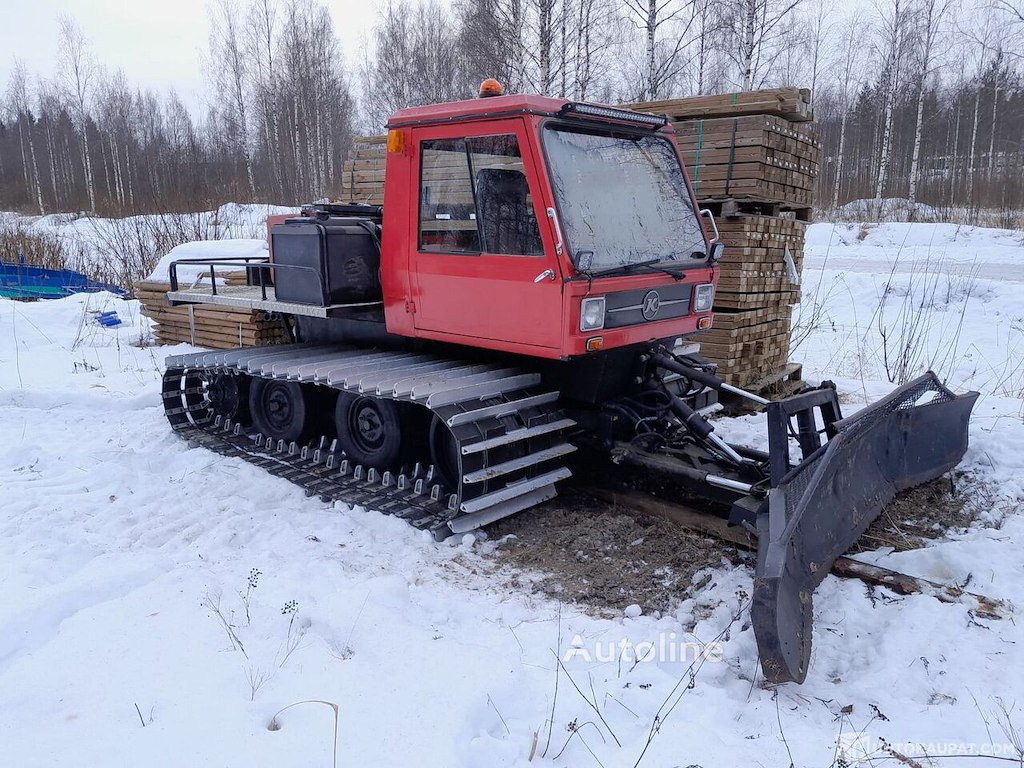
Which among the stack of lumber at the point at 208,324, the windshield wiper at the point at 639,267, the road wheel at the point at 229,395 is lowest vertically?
the road wheel at the point at 229,395

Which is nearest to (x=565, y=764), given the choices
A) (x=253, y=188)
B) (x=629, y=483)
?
(x=629, y=483)

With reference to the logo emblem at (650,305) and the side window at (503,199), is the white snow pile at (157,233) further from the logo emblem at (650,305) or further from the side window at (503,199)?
the logo emblem at (650,305)

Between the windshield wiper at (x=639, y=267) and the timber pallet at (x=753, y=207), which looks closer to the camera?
the windshield wiper at (x=639, y=267)

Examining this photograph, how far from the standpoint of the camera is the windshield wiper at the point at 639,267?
422cm

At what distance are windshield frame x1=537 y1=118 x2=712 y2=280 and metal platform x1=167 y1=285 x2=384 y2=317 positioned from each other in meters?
1.72

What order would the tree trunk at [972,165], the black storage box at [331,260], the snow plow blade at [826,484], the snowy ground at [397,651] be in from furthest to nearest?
the tree trunk at [972,165]
the black storage box at [331,260]
the snow plow blade at [826,484]
the snowy ground at [397,651]

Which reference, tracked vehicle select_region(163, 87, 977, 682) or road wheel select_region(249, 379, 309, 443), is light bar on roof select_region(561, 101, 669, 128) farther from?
road wheel select_region(249, 379, 309, 443)

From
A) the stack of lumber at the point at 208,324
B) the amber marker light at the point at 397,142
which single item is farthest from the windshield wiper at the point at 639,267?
the stack of lumber at the point at 208,324

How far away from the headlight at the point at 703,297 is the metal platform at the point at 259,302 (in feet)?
7.12

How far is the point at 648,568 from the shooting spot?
398 centimetres

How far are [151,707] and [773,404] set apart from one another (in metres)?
3.06

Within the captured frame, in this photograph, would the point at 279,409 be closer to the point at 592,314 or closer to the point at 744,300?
the point at 592,314

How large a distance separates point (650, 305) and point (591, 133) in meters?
1.10

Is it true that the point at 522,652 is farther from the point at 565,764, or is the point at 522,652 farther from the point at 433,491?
the point at 433,491
